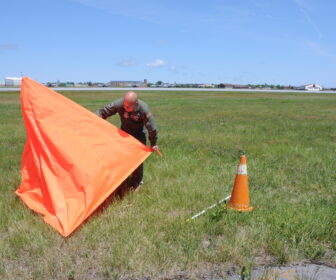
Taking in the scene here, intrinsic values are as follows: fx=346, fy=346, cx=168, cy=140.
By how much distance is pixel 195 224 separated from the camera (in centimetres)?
447

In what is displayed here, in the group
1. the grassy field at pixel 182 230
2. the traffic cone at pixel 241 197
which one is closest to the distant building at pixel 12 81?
the grassy field at pixel 182 230

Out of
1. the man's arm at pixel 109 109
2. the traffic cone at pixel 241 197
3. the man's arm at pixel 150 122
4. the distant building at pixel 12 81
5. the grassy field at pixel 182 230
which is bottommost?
the grassy field at pixel 182 230

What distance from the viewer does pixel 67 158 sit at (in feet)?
15.8

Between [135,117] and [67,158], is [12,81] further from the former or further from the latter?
[67,158]

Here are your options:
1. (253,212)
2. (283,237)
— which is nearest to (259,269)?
(283,237)

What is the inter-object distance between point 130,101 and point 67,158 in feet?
4.32

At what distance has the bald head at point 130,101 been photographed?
212 inches

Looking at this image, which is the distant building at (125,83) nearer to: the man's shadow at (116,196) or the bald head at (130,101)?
the man's shadow at (116,196)

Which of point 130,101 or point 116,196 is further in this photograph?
point 116,196

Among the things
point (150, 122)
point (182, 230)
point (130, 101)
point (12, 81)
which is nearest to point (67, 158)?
point (130, 101)

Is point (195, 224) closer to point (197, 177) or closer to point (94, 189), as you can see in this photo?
point (94, 189)

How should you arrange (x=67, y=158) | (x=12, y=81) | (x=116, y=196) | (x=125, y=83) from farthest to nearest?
1. (x=125, y=83)
2. (x=12, y=81)
3. (x=116, y=196)
4. (x=67, y=158)

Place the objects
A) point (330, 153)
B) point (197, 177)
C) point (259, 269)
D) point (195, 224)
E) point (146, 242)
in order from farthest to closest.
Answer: point (330, 153) → point (197, 177) → point (195, 224) → point (146, 242) → point (259, 269)

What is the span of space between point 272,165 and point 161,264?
481 centimetres
